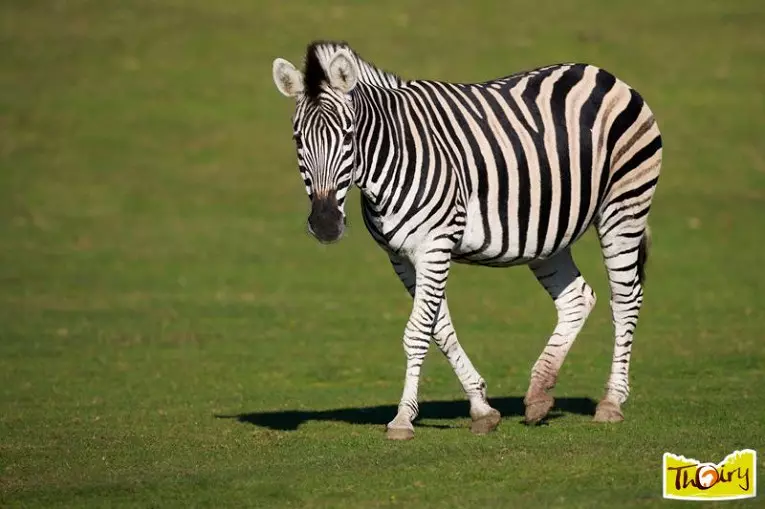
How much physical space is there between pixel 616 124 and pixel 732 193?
56.0 feet

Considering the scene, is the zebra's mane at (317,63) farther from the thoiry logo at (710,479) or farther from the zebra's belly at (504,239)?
the thoiry logo at (710,479)

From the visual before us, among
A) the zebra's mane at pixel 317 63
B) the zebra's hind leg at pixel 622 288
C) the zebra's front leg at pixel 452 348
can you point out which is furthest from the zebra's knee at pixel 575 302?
the zebra's mane at pixel 317 63

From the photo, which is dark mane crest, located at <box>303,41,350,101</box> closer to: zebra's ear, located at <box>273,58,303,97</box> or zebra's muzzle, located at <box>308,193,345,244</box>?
zebra's ear, located at <box>273,58,303,97</box>

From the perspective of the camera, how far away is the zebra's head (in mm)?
10180

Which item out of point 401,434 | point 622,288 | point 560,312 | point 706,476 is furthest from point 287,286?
point 706,476

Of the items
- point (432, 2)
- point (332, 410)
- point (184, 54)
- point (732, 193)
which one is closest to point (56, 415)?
point (332, 410)

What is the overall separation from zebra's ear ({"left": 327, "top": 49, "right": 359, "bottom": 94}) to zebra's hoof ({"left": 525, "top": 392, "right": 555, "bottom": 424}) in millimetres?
2752

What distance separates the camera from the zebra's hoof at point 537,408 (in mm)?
11211

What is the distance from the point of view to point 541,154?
37.2 feet

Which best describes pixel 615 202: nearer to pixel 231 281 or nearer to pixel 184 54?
pixel 231 281

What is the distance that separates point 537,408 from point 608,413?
62 centimetres

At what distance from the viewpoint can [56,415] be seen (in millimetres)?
13062

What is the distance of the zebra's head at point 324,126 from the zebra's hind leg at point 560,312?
227 cm

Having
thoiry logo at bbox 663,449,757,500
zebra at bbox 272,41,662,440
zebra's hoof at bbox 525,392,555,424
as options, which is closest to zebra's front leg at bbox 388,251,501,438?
zebra at bbox 272,41,662,440
